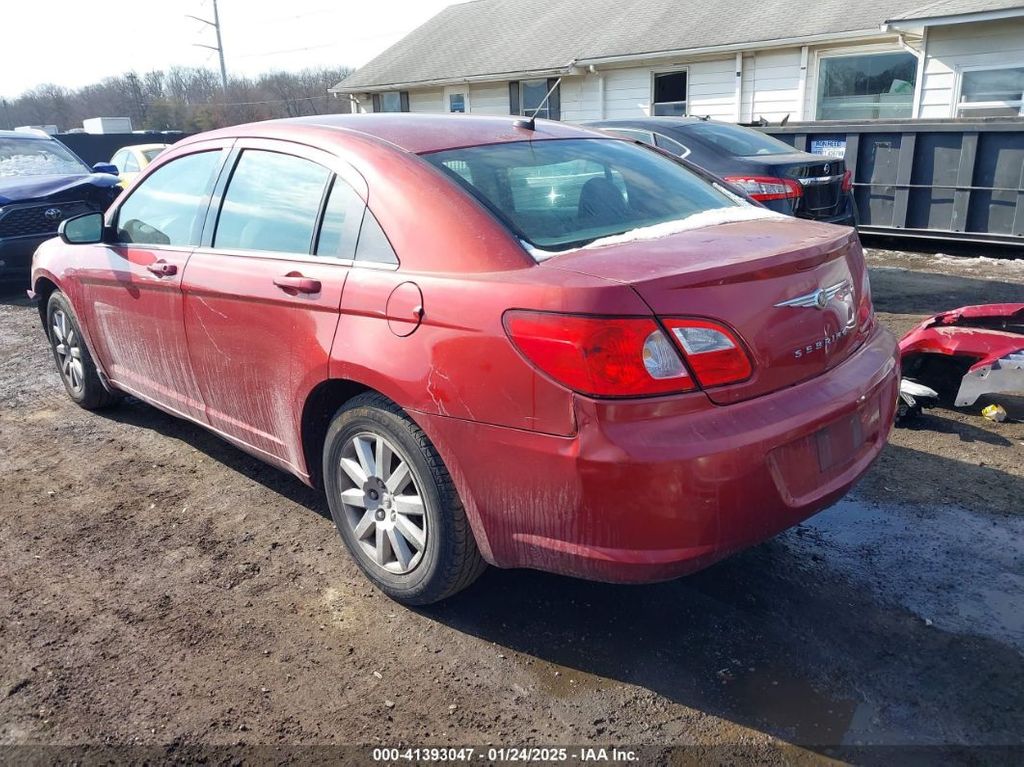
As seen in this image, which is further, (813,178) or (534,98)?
(534,98)

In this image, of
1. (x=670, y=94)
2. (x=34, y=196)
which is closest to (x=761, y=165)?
(x=34, y=196)

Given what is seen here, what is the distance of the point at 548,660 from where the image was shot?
2.70m

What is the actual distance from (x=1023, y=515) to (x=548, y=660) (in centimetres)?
222

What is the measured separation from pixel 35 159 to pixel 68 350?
626cm

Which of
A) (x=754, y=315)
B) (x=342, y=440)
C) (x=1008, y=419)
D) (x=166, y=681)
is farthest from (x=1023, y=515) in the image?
(x=166, y=681)

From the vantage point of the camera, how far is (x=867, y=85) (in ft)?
49.1

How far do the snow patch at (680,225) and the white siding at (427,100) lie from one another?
20.1 meters

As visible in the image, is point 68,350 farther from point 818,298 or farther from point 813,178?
point 813,178

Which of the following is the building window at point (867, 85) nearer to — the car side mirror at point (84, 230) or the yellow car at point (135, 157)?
the yellow car at point (135, 157)

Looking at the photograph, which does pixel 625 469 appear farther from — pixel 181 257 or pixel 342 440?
pixel 181 257

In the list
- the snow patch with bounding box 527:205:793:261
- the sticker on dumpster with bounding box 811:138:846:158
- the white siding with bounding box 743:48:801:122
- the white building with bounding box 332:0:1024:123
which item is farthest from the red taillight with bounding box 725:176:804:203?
the white siding with bounding box 743:48:801:122

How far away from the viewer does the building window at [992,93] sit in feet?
41.4

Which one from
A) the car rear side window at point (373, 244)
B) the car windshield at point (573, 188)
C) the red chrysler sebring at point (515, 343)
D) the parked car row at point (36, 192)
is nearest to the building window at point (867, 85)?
the parked car row at point (36, 192)

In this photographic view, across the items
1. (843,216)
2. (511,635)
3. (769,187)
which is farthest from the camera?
(843,216)
